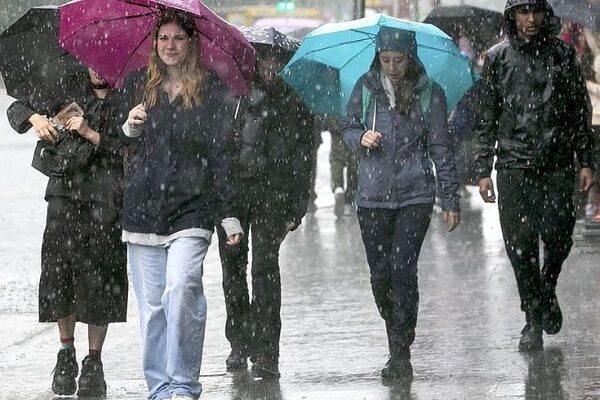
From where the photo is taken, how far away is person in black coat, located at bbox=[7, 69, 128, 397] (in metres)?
8.54

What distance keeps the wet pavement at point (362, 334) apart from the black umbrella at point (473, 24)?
10.5ft

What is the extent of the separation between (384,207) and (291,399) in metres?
1.22

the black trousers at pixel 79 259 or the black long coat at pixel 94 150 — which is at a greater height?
the black long coat at pixel 94 150

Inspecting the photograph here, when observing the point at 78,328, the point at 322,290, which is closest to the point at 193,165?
the point at 78,328

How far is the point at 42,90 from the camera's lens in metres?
8.73

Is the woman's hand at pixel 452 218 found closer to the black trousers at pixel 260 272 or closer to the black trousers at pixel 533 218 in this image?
the black trousers at pixel 533 218

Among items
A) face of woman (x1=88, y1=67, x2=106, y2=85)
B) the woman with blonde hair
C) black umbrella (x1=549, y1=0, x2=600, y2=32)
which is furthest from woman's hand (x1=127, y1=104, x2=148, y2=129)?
black umbrella (x1=549, y1=0, x2=600, y2=32)

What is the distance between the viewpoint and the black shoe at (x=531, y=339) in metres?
9.38

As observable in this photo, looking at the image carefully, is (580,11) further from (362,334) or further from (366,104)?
(366,104)

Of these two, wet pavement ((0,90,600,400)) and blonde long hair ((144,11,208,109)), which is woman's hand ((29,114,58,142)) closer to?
blonde long hair ((144,11,208,109))

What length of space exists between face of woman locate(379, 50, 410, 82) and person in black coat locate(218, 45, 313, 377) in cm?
57

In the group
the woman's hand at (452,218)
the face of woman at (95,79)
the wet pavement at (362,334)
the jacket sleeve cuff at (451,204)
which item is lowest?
the wet pavement at (362,334)

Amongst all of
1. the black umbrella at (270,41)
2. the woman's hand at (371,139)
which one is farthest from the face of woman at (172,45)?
the woman's hand at (371,139)

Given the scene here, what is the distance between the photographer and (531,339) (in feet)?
30.8
